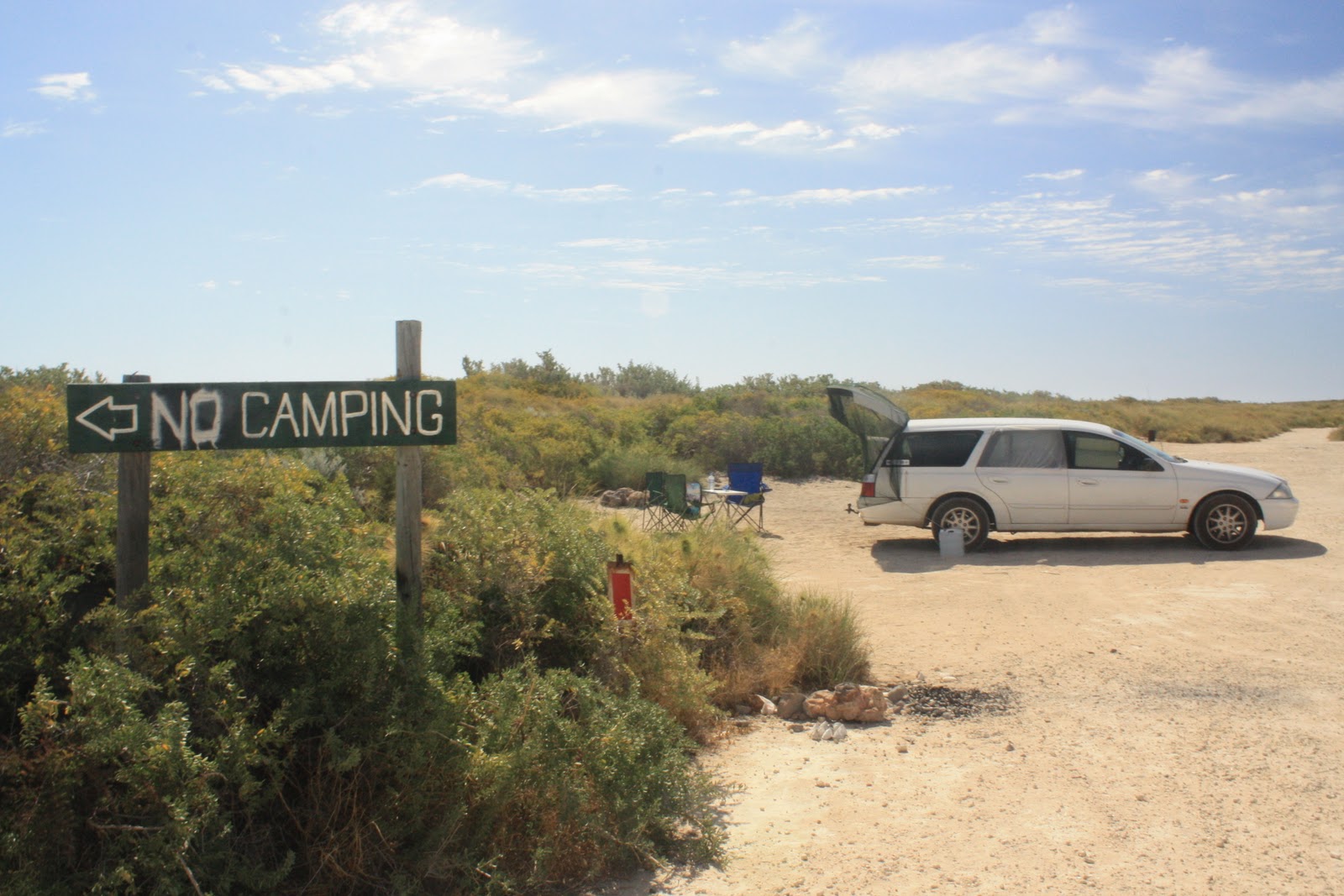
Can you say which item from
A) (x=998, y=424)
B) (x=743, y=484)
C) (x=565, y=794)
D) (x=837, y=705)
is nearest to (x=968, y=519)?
(x=998, y=424)

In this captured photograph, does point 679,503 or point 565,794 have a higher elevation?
point 679,503

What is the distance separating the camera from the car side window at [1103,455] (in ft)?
40.5

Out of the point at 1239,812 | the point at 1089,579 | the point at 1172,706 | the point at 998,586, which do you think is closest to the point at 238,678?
the point at 1239,812

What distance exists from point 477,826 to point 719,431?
66.8 ft

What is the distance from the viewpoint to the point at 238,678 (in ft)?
11.8

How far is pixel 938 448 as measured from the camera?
41.6 feet

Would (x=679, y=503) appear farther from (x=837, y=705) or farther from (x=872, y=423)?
(x=837, y=705)

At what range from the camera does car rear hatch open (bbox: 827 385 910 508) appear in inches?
495

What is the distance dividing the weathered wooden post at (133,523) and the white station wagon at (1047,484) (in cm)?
942

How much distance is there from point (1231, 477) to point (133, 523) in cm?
1188

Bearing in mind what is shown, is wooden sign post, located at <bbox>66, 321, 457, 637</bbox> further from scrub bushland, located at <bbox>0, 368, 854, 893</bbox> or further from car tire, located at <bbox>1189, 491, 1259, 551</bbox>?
car tire, located at <bbox>1189, 491, 1259, 551</bbox>

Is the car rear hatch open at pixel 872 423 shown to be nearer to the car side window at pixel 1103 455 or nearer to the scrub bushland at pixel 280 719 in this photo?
the car side window at pixel 1103 455

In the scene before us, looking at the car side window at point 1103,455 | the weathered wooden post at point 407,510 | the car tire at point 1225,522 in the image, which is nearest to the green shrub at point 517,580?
the weathered wooden post at point 407,510

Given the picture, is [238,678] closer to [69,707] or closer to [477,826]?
[69,707]
